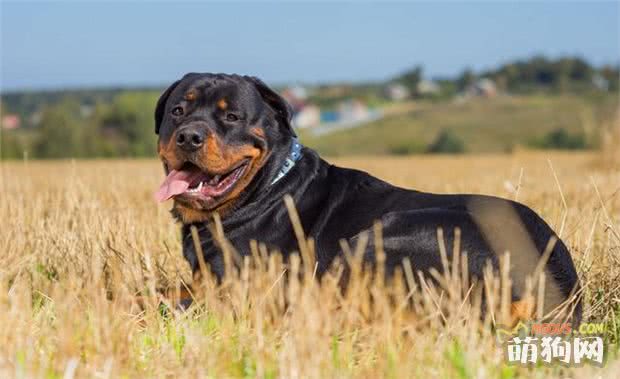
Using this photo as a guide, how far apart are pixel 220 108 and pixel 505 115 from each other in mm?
56522

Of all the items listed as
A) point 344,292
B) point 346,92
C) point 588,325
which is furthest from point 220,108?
point 346,92

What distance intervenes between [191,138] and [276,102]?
2.42ft

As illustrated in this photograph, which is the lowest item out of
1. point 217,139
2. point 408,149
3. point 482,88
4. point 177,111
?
point 408,149

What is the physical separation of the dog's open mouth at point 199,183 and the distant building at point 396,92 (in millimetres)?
75271

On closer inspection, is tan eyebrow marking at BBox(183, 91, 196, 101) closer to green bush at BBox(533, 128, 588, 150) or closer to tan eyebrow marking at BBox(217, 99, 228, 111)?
tan eyebrow marking at BBox(217, 99, 228, 111)

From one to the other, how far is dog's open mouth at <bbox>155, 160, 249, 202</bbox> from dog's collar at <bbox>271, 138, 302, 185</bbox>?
0.26m

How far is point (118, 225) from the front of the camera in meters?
6.28

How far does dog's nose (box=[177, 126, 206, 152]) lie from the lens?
4.99 metres

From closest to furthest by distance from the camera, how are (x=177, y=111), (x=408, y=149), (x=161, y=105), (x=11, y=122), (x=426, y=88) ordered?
(x=177, y=111)
(x=161, y=105)
(x=408, y=149)
(x=11, y=122)
(x=426, y=88)

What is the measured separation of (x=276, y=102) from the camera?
552cm

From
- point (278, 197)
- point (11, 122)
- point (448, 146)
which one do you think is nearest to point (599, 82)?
point (448, 146)

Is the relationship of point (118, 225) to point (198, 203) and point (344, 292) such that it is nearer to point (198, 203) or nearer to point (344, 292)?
point (198, 203)

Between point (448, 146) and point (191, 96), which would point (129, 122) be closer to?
point (448, 146)

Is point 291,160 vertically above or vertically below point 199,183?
above
